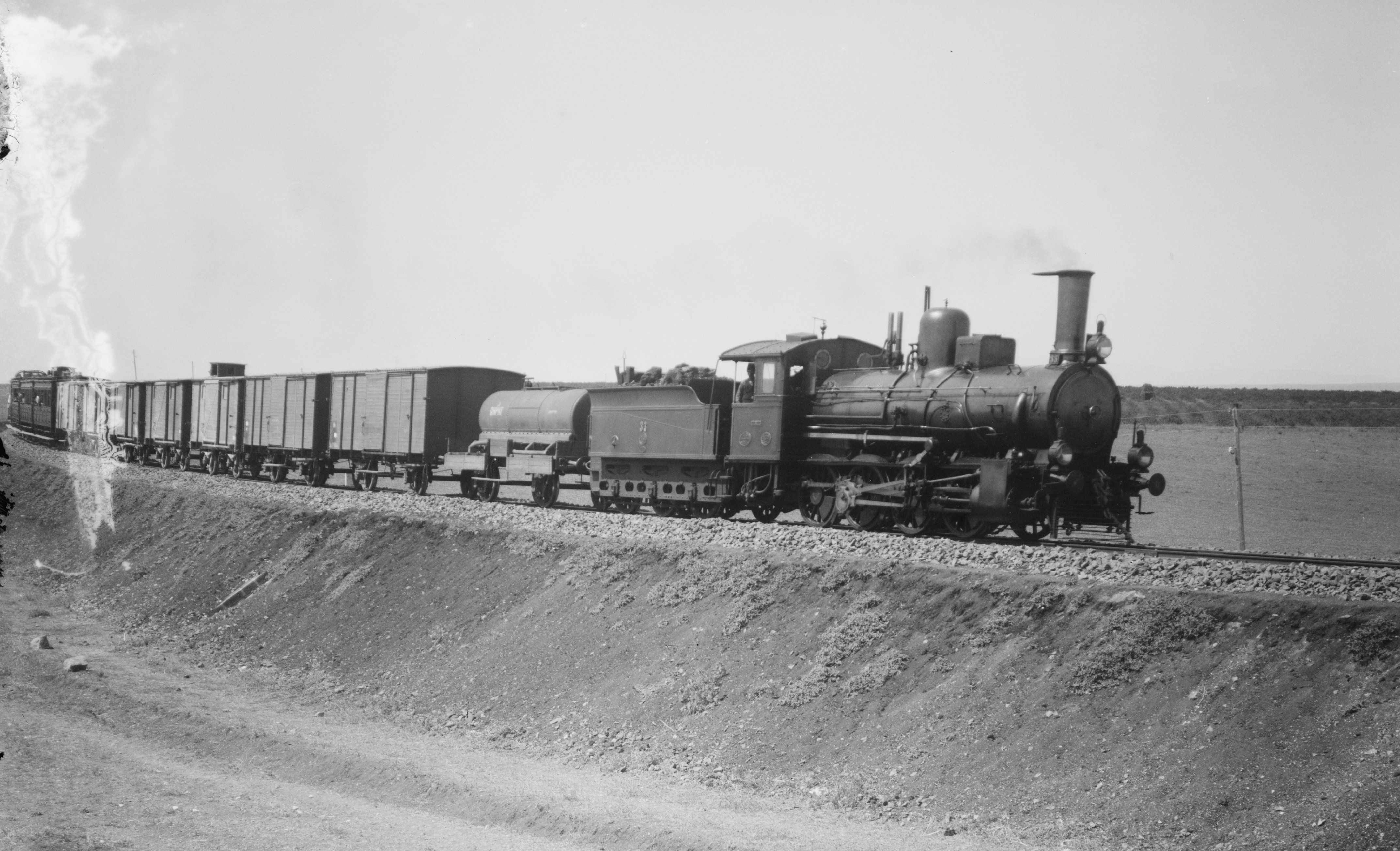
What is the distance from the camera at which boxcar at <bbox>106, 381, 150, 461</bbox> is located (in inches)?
1748

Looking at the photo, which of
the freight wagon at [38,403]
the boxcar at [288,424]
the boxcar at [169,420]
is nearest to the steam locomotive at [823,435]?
the boxcar at [288,424]

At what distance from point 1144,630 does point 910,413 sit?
699cm

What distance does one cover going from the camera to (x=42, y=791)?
10.9m

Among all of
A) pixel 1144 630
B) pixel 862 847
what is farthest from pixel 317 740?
pixel 1144 630

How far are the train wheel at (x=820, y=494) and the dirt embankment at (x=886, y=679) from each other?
3.33 metres

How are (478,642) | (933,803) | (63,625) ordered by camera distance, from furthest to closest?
(63,625) < (478,642) < (933,803)

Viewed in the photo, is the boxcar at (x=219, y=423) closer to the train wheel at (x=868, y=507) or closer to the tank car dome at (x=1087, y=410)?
the train wheel at (x=868, y=507)

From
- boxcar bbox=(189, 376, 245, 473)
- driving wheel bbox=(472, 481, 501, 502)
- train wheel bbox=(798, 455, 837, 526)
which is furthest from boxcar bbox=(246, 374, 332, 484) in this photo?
train wheel bbox=(798, 455, 837, 526)

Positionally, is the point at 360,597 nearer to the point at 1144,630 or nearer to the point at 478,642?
the point at 478,642

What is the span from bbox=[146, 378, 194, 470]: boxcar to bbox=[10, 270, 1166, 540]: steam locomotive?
1321cm

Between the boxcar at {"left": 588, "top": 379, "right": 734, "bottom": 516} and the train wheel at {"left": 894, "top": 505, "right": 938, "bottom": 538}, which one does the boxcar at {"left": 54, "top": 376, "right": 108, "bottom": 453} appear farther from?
the train wheel at {"left": 894, "top": 505, "right": 938, "bottom": 538}

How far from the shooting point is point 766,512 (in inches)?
807

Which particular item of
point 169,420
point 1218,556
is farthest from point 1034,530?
point 169,420

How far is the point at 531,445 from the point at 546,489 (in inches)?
44.5
